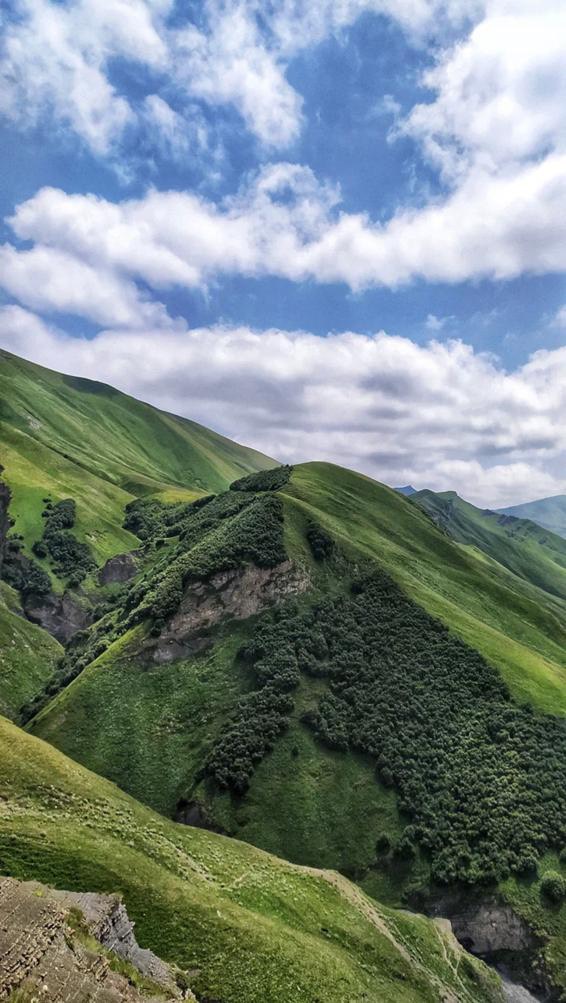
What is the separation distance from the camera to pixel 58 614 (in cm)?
14250

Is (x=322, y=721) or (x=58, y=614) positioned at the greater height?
(x=322, y=721)

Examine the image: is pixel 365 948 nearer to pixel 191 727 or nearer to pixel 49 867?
pixel 49 867

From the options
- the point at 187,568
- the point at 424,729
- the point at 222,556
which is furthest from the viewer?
the point at 222,556

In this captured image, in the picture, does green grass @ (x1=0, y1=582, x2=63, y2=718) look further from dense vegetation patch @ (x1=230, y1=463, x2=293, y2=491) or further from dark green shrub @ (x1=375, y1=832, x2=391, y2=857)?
dense vegetation patch @ (x1=230, y1=463, x2=293, y2=491)

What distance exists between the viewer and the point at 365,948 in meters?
47.9

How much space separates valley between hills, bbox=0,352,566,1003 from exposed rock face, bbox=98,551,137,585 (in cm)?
1253

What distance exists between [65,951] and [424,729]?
67.6 m

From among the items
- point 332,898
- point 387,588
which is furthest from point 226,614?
point 332,898

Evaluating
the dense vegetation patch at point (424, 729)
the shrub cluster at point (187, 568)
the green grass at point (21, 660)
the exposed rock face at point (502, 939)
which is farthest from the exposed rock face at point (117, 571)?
the exposed rock face at point (502, 939)

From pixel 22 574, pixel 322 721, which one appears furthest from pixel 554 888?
pixel 22 574

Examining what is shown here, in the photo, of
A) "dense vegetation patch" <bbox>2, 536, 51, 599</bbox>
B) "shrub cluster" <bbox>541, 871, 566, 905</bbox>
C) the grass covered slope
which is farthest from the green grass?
"shrub cluster" <bbox>541, 871, 566, 905</bbox>

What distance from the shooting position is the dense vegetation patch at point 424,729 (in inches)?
2665

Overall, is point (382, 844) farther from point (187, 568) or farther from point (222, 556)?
point (187, 568)

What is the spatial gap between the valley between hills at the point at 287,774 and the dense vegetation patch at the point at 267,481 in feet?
36.7
